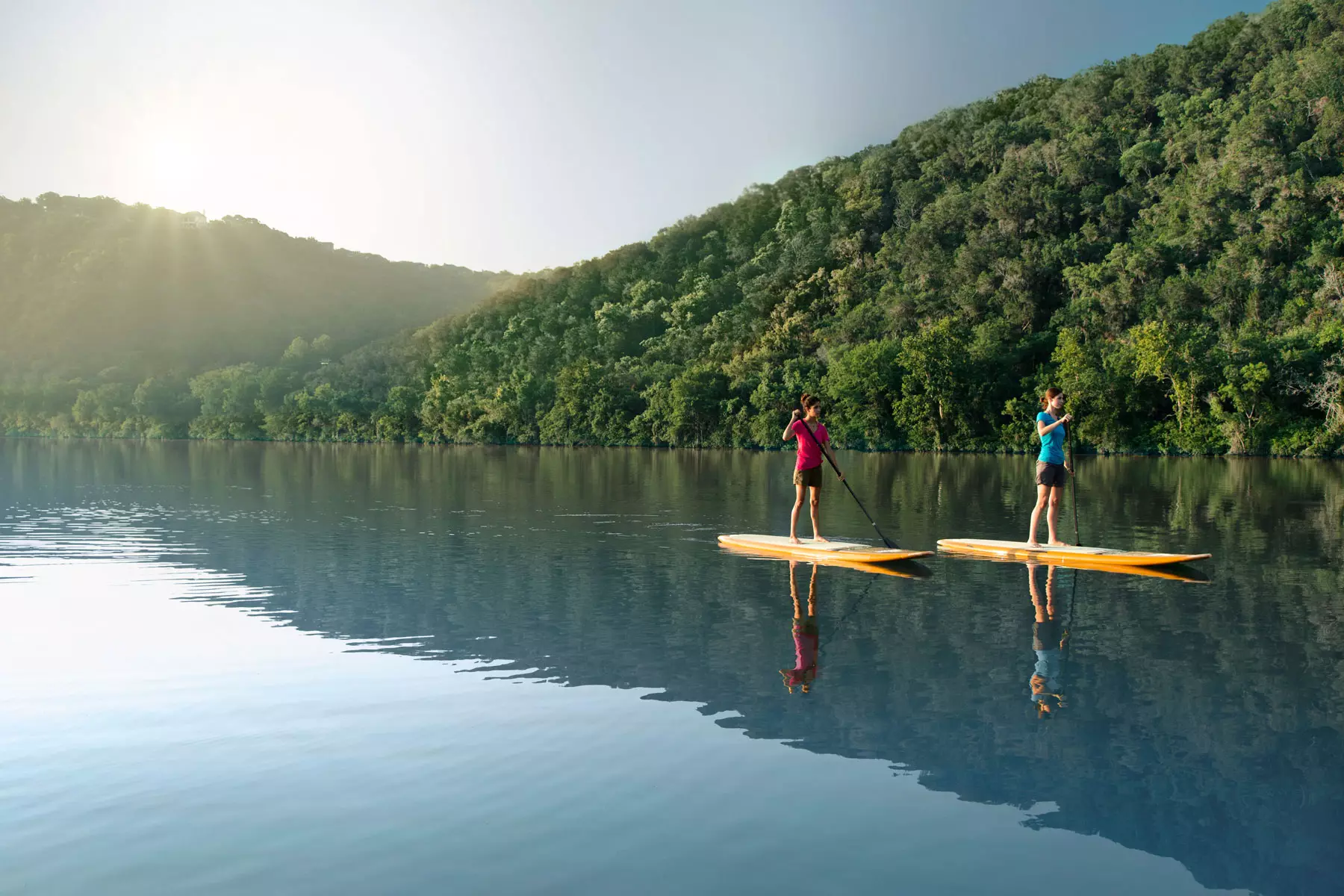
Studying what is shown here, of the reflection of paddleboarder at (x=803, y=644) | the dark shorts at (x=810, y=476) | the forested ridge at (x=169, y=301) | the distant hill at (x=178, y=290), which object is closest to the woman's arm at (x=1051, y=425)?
the dark shorts at (x=810, y=476)

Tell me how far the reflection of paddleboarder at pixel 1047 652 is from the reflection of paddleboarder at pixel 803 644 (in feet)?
5.62

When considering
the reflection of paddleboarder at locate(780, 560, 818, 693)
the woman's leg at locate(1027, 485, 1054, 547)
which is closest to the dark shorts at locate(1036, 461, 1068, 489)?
the woman's leg at locate(1027, 485, 1054, 547)

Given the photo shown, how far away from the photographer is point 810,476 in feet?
51.3

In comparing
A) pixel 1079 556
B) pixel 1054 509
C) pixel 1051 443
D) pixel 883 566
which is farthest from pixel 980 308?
pixel 883 566

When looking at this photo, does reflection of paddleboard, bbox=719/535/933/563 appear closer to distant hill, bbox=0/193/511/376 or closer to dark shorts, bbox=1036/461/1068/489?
dark shorts, bbox=1036/461/1068/489

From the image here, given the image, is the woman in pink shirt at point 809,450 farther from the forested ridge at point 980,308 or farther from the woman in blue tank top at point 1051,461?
the forested ridge at point 980,308

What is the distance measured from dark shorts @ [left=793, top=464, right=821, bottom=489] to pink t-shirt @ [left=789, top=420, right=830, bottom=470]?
49 millimetres

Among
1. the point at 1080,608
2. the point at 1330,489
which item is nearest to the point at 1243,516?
the point at 1330,489

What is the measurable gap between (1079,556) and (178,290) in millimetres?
180794

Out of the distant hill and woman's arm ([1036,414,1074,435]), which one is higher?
the distant hill

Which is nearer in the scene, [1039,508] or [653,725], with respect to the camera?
[653,725]

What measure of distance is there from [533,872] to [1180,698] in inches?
204

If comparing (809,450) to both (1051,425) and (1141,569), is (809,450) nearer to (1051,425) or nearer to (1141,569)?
(1051,425)

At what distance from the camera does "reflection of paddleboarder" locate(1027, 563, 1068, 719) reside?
25.1ft
